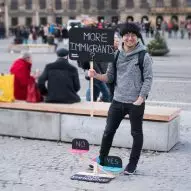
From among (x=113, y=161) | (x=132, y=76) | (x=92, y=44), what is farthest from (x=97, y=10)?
(x=132, y=76)

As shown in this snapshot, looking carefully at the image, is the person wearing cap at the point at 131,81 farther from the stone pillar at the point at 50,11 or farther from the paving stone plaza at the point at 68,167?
the stone pillar at the point at 50,11

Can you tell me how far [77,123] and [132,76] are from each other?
7.19 feet

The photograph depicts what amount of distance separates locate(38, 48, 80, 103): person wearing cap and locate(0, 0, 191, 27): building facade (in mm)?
75573

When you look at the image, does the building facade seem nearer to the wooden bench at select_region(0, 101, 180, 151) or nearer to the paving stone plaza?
the wooden bench at select_region(0, 101, 180, 151)

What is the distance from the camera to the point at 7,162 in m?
7.47

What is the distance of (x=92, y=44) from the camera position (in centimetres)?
696

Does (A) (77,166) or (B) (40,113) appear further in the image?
(B) (40,113)

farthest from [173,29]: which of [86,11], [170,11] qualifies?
[86,11]

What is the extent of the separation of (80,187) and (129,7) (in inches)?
3268

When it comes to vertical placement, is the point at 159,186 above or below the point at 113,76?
below

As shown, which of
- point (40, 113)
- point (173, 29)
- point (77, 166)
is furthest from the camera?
point (173, 29)

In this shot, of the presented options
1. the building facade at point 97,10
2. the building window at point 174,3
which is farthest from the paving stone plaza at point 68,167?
the building window at point 174,3

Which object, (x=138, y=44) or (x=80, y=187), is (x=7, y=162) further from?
(x=138, y=44)

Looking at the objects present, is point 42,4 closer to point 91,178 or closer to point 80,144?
point 80,144
